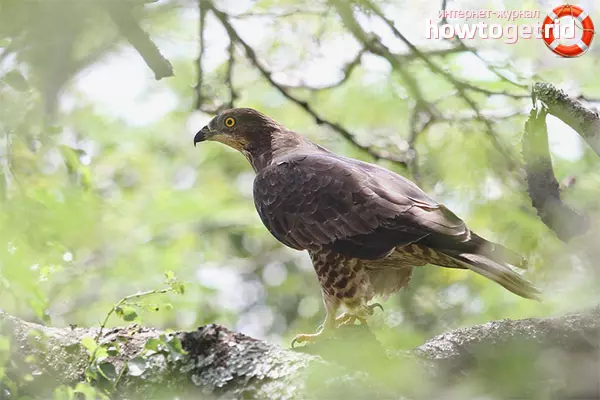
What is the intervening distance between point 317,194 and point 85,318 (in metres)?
2.28

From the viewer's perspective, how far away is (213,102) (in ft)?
16.2

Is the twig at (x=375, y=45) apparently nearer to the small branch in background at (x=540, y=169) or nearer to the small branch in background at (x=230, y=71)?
the small branch in background at (x=540, y=169)

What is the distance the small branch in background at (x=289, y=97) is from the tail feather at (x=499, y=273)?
5.72 ft

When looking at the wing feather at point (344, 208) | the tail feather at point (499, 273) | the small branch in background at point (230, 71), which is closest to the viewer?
the tail feather at point (499, 273)

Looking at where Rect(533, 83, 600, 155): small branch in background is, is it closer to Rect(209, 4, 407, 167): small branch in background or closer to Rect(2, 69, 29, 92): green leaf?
Rect(209, 4, 407, 167): small branch in background

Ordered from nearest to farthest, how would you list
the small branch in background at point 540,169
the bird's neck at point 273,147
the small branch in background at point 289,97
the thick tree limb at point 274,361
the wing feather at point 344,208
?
the thick tree limb at point 274,361 < the small branch in background at point 540,169 < the wing feather at point 344,208 < the small branch in background at point 289,97 < the bird's neck at point 273,147

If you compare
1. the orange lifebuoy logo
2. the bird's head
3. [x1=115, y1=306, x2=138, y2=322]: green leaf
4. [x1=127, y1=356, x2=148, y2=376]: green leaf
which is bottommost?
the bird's head

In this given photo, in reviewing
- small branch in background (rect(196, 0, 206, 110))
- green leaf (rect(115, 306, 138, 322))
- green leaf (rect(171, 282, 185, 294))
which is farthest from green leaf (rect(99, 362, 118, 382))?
small branch in background (rect(196, 0, 206, 110))

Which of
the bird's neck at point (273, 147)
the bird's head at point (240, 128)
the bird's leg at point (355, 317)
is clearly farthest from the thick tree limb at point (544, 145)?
the bird's head at point (240, 128)

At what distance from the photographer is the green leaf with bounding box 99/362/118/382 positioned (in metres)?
2.31

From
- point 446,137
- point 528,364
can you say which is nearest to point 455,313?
point 446,137

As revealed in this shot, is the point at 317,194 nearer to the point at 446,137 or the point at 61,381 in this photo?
the point at 446,137

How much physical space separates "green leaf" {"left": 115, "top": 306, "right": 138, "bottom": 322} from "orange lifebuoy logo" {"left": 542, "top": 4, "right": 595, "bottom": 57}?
2.72 metres

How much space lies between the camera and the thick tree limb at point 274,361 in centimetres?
174
